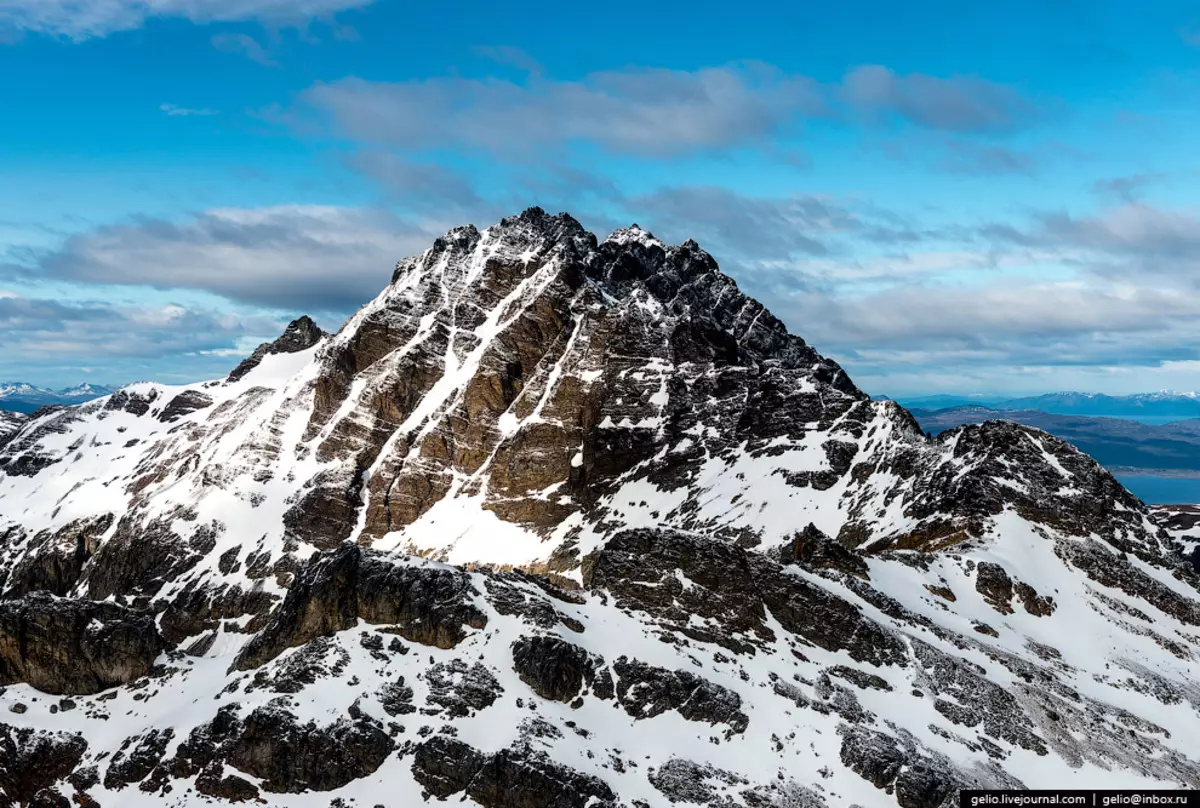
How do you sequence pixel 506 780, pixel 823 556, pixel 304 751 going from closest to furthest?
1. pixel 506 780
2. pixel 304 751
3. pixel 823 556

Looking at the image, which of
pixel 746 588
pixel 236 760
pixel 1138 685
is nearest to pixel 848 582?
pixel 746 588

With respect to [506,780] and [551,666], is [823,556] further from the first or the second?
[506,780]

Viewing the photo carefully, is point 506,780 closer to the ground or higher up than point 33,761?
higher up

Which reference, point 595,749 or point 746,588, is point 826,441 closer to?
point 746,588

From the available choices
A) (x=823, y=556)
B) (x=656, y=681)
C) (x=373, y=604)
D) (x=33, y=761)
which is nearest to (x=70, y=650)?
(x=33, y=761)

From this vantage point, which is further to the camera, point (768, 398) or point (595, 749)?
point (768, 398)

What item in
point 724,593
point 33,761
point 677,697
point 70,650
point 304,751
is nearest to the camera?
point 304,751
